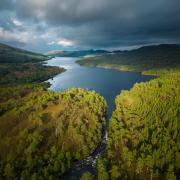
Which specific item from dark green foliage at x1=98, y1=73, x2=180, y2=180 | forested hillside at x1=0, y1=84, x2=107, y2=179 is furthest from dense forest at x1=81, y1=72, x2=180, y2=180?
forested hillside at x1=0, y1=84, x2=107, y2=179

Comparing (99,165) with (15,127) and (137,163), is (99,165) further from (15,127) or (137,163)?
(15,127)

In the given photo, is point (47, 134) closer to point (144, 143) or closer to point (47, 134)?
point (47, 134)

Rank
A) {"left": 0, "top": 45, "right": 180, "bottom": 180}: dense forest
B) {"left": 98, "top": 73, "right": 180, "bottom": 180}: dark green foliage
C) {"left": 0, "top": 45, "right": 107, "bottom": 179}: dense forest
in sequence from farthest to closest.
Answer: {"left": 0, "top": 45, "right": 107, "bottom": 179}: dense forest, {"left": 0, "top": 45, "right": 180, "bottom": 180}: dense forest, {"left": 98, "top": 73, "right": 180, "bottom": 180}: dark green foliage

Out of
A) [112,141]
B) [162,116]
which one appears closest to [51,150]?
[112,141]

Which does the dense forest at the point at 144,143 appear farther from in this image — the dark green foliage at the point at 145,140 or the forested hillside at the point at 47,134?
the forested hillside at the point at 47,134

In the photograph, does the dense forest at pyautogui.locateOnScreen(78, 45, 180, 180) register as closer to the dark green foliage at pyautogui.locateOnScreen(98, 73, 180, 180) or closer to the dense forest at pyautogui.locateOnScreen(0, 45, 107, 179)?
the dark green foliage at pyautogui.locateOnScreen(98, 73, 180, 180)

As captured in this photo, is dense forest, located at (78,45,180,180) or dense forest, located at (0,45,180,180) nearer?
dense forest, located at (78,45,180,180)
